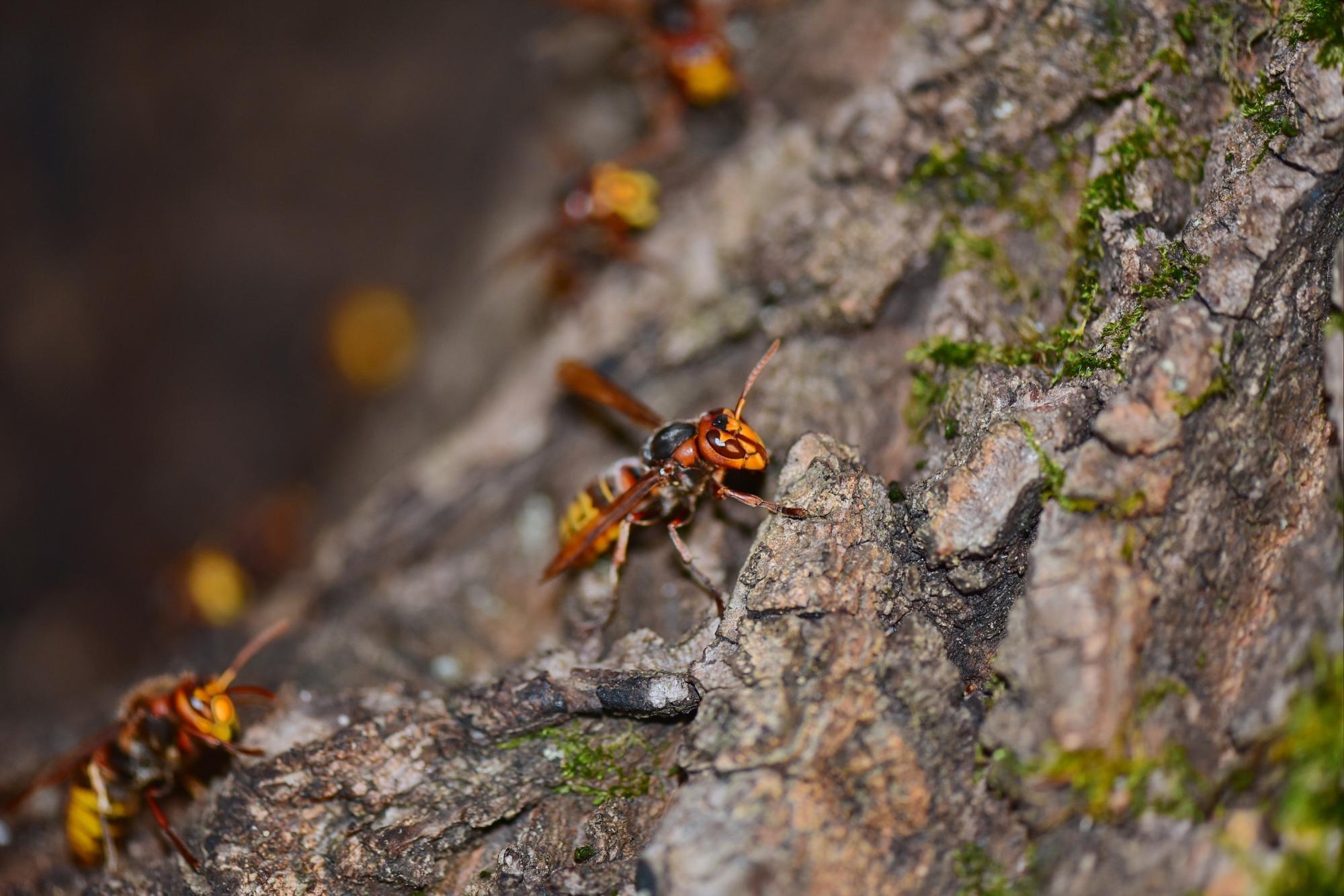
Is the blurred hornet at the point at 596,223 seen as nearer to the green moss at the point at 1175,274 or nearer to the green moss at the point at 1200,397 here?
the green moss at the point at 1175,274

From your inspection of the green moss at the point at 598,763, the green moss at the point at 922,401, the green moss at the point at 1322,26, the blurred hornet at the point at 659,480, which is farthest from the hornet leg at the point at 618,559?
the green moss at the point at 1322,26

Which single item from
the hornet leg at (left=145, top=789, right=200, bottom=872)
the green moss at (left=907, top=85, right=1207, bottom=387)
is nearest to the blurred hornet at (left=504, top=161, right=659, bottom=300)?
the green moss at (left=907, top=85, right=1207, bottom=387)

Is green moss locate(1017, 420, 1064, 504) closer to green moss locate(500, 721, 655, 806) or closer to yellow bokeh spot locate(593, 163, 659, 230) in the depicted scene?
green moss locate(500, 721, 655, 806)

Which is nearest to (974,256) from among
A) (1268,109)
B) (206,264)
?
(1268,109)

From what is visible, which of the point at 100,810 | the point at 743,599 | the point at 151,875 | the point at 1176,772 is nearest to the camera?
the point at 1176,772

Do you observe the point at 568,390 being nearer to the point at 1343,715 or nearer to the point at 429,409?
the point at 429,409

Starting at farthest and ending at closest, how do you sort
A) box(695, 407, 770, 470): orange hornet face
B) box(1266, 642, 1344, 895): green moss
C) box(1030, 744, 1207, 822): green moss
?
box(695, 407, 770, 470): orange hornet face < box(1030, 744, 1207, 822): green moss < box(1266, 642, 1344, 895): green moss

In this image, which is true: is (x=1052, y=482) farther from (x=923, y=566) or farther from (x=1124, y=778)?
(x=1124, y=778)

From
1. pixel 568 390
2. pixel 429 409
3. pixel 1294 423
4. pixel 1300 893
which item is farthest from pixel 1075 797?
pixel 429 409
